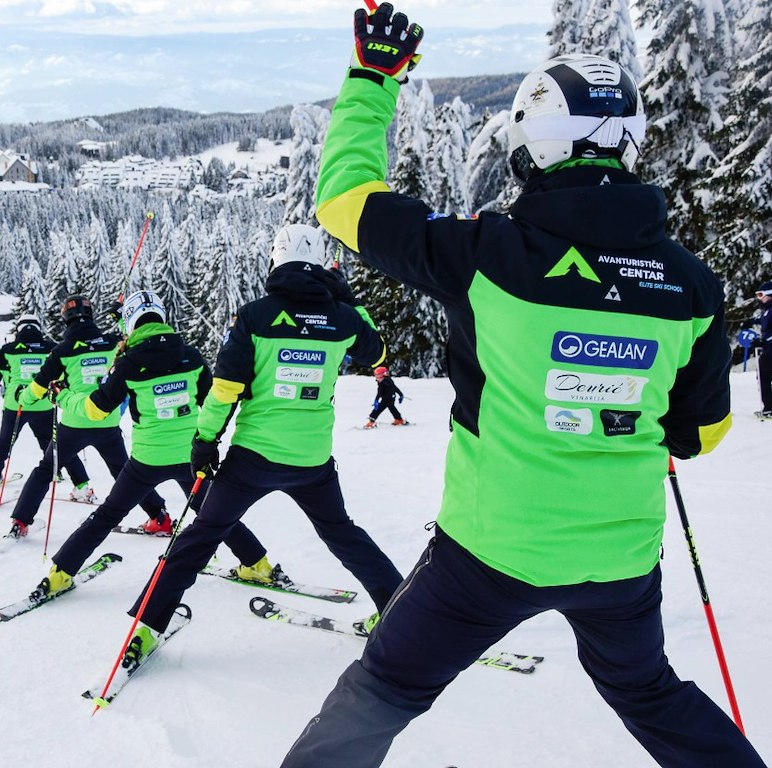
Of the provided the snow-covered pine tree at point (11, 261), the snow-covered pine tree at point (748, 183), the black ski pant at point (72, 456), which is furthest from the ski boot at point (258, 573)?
the snow-covered pine tree at point (11, 261)

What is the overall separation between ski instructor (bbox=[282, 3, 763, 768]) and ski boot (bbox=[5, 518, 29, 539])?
18.6 ft

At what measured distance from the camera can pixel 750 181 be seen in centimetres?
1546

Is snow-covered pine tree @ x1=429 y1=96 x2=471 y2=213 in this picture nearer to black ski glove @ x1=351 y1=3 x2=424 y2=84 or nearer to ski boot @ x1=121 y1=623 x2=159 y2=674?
ski boot @ x1=121 y1=623 x2=159 y2=674

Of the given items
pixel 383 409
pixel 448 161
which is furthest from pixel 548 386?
pixel 448 161

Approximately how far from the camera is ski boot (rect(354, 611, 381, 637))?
414 cm

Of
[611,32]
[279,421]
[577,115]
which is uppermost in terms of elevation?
[611,32]

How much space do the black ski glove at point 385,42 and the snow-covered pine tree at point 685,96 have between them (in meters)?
17.2

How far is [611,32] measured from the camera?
1873 cm

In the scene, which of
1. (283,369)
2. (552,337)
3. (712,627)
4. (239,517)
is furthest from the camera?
(239,517)

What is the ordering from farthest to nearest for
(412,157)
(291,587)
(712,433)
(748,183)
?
(412,157)
(748,183)
(291,587)
(712,433)

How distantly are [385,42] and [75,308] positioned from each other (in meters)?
5.60

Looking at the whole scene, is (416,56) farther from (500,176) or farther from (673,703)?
(500,176)

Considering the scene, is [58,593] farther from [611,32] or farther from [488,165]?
[488,165]

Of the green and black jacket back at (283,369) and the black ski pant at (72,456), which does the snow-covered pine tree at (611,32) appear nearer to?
the black ski pant at (72,456)
